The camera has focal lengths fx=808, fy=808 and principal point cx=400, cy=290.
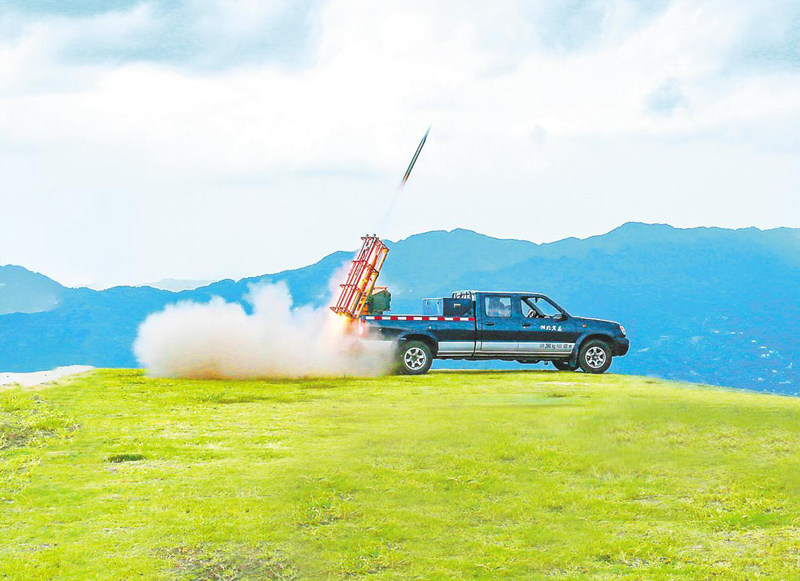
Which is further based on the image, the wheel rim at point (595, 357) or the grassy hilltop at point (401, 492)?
the wheel rim at point (595, 357)

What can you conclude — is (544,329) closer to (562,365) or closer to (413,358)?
(562,365)

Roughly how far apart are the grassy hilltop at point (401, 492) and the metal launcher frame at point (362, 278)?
7.75 metres

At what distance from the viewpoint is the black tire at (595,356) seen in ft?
77.2

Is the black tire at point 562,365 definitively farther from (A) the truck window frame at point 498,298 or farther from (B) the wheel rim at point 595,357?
(A) the truck window frame at point 498,298

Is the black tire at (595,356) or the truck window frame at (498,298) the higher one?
the truck window frame at (498,298)

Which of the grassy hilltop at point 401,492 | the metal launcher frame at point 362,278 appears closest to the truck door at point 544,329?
the metal launcher frame at point 362,278

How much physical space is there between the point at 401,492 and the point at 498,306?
14668 millimetres

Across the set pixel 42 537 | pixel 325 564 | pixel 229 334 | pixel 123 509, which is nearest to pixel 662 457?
pixel 325 564

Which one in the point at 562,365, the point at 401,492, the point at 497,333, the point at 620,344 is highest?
the point at 497,333

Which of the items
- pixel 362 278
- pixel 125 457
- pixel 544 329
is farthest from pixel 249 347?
pixel 125 457

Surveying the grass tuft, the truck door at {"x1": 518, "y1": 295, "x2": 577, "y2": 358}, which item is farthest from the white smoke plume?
the grass tuft

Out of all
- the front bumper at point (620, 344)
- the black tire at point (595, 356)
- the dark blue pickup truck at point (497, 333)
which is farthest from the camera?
the front bumper at point (620, 344)

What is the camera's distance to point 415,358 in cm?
2247

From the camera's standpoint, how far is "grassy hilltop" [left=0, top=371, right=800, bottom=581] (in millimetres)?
6910
